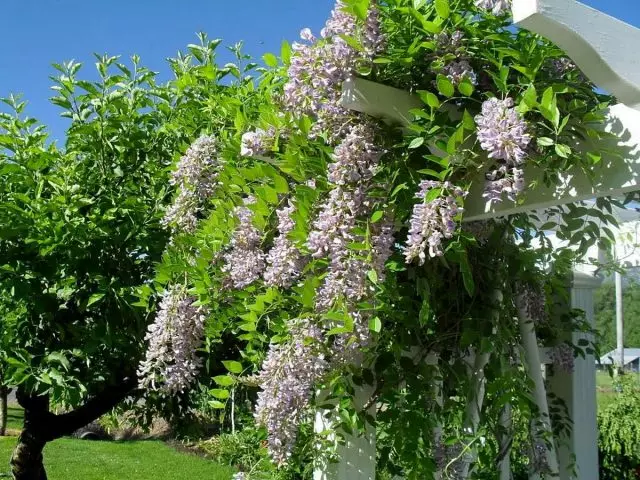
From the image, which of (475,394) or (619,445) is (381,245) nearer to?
(475,394)

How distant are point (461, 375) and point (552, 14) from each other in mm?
1084

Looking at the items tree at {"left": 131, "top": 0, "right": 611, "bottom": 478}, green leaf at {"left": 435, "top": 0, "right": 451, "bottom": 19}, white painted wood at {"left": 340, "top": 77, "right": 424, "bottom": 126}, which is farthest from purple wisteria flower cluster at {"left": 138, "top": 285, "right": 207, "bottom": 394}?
green leaf at {"left": 435, "top": 0, "right": 451, "bottom": 19}

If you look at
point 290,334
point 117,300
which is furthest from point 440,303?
point 117,300

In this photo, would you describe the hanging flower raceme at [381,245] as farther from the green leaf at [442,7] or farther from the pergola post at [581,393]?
the pergola post at [581,393]

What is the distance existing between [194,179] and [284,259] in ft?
2.03

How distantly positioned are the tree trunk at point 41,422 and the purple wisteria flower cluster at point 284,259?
209cm

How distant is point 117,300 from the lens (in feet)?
9.04

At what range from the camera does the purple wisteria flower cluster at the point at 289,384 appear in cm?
170

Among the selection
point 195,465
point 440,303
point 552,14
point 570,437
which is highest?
point 552,14

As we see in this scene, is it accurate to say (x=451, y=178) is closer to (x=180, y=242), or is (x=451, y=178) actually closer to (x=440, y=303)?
(x=440, y=303)

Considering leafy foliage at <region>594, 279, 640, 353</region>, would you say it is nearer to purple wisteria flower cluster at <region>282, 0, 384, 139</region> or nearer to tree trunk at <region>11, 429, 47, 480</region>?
tree trunk at <region>11, 429, 47, 480</region>

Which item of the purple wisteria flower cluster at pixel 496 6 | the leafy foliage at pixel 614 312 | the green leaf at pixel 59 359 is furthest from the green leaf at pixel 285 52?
the leafy foliage at pixel 614 312

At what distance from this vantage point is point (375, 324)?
1591 millimetres

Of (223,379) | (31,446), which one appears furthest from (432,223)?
(31,446)
